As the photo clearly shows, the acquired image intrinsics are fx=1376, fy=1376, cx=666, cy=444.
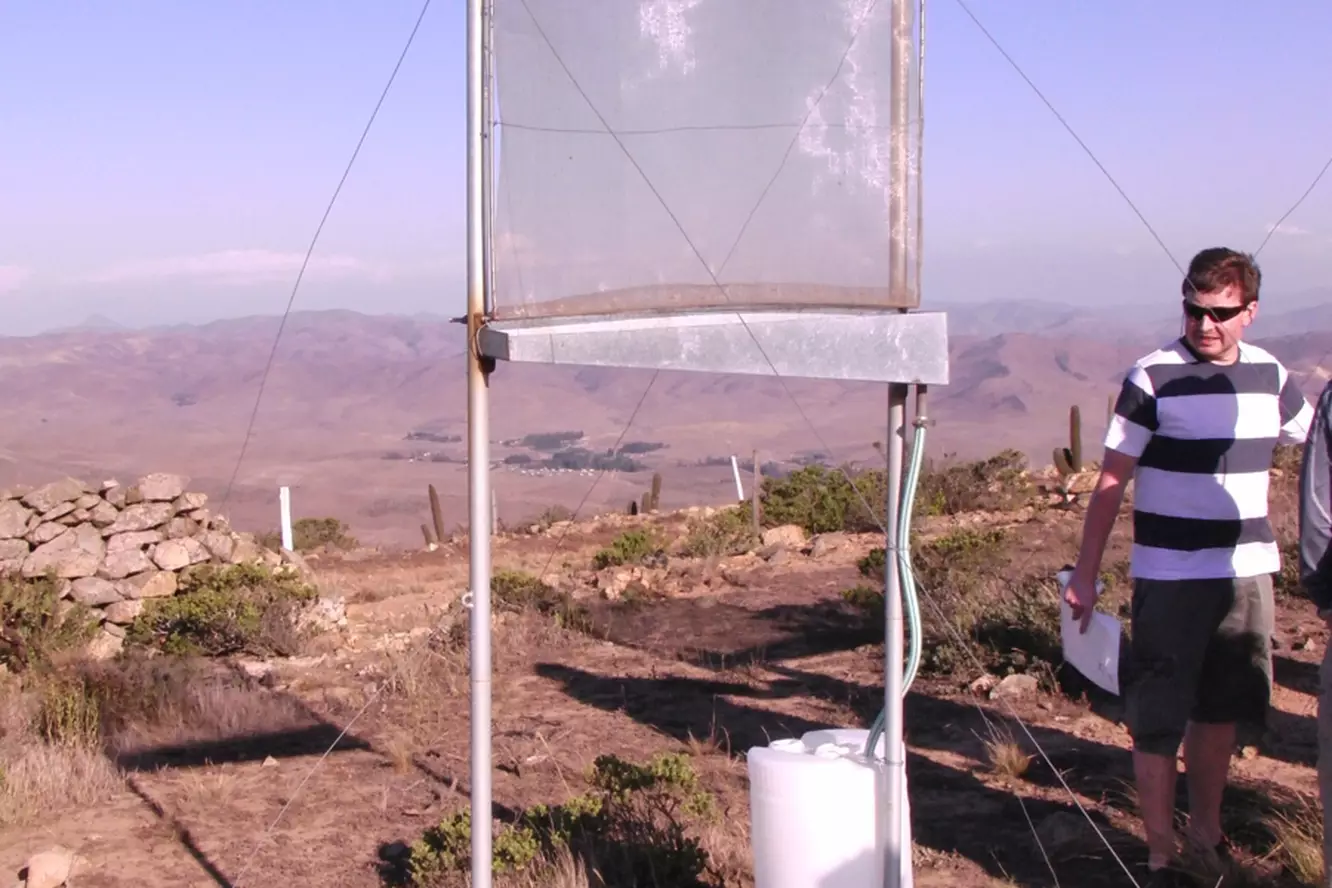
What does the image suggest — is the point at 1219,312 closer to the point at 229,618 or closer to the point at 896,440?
the point at 896,440

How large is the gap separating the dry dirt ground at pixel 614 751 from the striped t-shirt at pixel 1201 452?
0.79 meters

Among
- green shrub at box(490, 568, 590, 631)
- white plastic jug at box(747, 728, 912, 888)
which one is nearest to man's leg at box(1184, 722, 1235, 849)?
white plastic jug at box(747, 728, 912, 888)

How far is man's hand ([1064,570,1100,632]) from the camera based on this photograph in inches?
149

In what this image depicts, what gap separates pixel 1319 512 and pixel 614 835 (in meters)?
2.55

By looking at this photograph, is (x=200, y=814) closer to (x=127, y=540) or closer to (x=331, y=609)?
(x=331, y=609)

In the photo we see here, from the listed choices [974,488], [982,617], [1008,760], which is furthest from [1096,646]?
→ [974,488]

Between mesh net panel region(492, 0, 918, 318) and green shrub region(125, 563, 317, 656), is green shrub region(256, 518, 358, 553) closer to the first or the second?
green shrub region(125, 563, 317, 656)

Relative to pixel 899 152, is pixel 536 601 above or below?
below

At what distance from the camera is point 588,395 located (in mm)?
59531

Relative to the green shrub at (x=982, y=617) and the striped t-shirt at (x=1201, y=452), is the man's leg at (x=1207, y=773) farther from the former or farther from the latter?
the green shrub at (x=982, y=617)

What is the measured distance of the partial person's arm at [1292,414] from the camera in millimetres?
3889

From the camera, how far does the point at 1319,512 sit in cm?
329

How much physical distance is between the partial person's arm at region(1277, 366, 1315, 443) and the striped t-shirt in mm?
71

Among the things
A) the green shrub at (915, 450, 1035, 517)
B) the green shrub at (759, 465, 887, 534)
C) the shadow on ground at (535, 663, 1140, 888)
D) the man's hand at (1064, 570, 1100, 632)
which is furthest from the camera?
the green shrub at (915, 450, 1035, 517)
